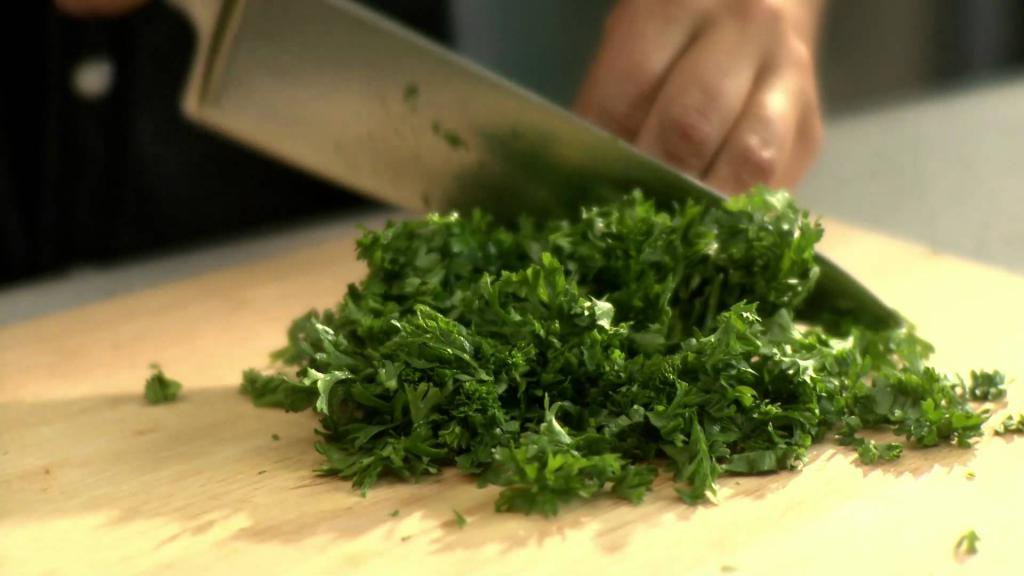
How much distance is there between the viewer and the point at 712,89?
2.43m

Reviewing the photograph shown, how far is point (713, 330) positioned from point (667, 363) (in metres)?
0.21

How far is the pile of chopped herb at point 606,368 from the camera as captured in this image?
177 cm

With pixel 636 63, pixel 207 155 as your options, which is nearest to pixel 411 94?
pixel 636 63

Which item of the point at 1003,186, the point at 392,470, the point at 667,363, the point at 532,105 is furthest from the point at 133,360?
the point at 1003,186

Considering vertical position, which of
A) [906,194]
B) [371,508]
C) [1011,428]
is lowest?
[371,508]

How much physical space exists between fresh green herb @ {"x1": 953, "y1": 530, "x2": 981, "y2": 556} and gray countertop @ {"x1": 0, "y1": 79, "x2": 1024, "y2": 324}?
56.9 inches

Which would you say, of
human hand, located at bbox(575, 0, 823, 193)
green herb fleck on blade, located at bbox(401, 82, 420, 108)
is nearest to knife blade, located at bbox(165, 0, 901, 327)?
green herb fleck on blade, located at bbox(401, 82, 420, 108)

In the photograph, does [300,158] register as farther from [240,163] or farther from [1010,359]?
[1010,359]

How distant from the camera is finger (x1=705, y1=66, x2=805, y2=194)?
2422 millimetres

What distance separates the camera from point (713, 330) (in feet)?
6.50

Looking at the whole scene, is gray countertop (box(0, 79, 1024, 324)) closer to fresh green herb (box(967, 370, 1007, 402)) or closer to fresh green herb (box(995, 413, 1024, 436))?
fresh green herb (box(967, 370, 1007, 402))

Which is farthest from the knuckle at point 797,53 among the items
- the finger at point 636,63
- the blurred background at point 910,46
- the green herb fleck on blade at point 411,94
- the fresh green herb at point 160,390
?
the blurred background at point 910,46

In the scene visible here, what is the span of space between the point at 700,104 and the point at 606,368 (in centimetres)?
81

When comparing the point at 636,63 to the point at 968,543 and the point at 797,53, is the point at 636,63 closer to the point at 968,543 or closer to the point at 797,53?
the point at 797,53
